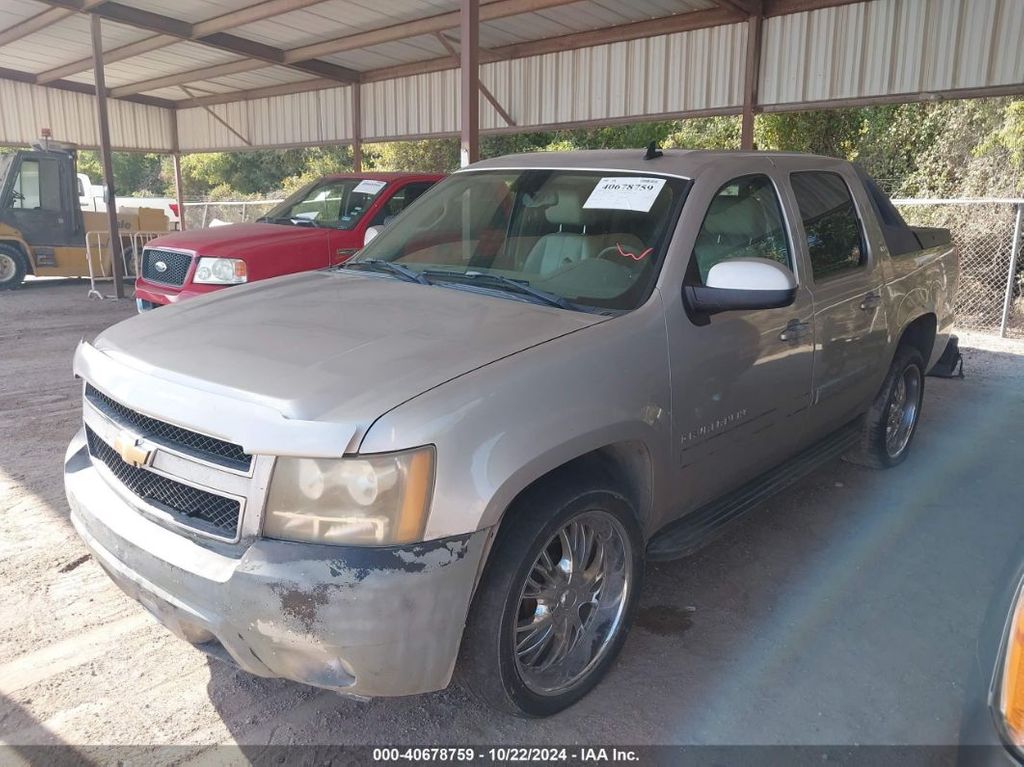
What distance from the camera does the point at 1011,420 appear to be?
646cm

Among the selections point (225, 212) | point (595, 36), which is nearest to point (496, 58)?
point (595, 36)

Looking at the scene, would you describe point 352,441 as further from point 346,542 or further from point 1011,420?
point 1011,420

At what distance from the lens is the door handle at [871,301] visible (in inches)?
167

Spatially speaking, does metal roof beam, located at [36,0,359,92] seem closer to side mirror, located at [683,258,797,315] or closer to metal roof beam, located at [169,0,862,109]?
metal roof beam, located at [169,0,862,109]

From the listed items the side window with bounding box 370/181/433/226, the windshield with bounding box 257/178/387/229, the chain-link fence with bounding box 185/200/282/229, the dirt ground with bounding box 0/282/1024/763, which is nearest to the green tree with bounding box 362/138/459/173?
the chain-link fence with bounding box 185/200/282/229

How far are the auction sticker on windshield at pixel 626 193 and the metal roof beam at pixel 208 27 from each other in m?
8.42

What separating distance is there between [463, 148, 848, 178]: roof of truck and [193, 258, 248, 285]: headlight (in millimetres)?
3629

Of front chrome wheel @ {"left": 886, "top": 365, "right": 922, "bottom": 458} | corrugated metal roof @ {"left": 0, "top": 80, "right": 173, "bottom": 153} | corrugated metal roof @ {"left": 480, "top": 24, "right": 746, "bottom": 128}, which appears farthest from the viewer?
corrugated metal roof @ {"left": 0, "top": 80, "right": 173, "bottom": 153}

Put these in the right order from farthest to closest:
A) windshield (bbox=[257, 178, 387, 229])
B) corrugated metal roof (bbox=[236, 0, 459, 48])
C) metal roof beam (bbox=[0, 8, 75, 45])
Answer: metal roof beam (bbox=[0, 8, 75, 45]) → corrugated metal roof (bbox=[236, 0, 459, 48]) → windshield (bbox=[257, 178, 387, 229])

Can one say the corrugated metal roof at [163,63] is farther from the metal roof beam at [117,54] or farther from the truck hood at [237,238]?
the truck hood at [237,238]

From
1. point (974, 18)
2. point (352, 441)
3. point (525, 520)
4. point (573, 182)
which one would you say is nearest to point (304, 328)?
point (352, 441)

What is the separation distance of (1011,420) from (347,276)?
564 centimetres

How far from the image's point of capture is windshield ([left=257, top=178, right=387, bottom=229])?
824cm

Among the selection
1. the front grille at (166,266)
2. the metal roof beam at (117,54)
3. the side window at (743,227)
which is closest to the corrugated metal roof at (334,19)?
the metal roof beam at (117,54)
